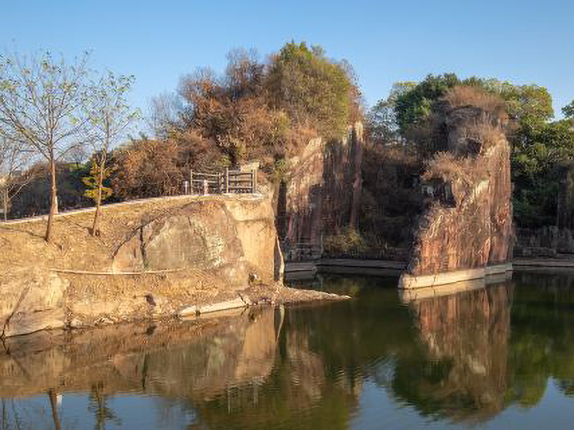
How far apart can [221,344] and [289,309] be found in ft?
23.9

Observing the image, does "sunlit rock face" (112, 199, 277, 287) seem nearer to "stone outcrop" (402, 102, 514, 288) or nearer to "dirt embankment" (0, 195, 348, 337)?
"dirt embankment" (0, 195, 348, 337)

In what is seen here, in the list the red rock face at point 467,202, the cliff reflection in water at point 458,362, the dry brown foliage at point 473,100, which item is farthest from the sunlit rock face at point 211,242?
the dry brown foliage at point 473,100

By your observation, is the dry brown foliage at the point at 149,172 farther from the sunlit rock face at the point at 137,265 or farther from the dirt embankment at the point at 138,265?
the sunlit rock face at the point at 137,265

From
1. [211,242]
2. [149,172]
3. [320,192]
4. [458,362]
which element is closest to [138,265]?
[211,242]

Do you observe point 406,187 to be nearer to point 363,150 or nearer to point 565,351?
point 363,150

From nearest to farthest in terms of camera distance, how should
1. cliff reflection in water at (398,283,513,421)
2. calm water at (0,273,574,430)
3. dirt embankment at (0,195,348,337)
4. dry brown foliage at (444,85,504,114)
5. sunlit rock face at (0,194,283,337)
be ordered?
1. calm water at (0,273,574,430)
2. cliff reflection in water at (398,283,513,421)
3. sunlit rock face at (0,194,283,337)
4. dirt embankment at (0,195,348,337)
5. dry brown foliage at (444,85,504,114)

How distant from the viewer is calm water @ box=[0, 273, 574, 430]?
14461 mm

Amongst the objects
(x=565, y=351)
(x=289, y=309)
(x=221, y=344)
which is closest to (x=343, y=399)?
(x=221, y=344)

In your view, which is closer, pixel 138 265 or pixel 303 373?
pixel 303 373

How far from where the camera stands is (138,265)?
2608cm

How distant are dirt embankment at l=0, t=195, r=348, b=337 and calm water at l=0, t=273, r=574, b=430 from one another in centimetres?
145

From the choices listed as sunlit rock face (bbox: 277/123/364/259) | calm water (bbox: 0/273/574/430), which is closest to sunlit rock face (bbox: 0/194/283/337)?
calm water (bbox: 0/273/574/430)

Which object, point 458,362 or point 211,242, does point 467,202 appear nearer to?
point 211,242

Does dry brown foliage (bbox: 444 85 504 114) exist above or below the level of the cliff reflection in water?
above
